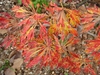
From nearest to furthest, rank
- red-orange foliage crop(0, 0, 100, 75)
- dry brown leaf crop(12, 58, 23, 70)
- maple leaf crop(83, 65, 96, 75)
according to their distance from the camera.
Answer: red-orange foliage crop(0, 0, 100, 75)
maple leaf crop(83, 65, 96, 75)
dry brown leaf crop(12, 58, 23, 70)

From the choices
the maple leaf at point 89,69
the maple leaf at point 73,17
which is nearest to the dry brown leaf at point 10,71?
the maple leaf at point 89,69

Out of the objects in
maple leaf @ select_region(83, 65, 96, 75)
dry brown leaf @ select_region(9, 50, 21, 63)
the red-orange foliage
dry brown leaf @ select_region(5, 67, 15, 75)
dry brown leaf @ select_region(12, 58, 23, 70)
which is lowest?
dry brown leaf @ select_region(5, 67, 15, 75)

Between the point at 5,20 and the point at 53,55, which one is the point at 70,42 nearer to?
the point at 53,55

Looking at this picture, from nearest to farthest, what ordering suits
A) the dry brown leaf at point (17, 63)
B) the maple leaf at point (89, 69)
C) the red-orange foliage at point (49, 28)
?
the red-orange foliage at point (49, 28), the maple leaf at point (89, 69), the dry brown leaf at point (17, 63)

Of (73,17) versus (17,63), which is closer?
(73,17)

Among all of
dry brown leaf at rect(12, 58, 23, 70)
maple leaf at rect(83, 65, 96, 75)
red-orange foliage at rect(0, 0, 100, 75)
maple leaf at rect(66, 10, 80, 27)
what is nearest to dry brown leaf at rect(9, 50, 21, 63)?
dry brown leaf at rect(12, 58, 23, 70)

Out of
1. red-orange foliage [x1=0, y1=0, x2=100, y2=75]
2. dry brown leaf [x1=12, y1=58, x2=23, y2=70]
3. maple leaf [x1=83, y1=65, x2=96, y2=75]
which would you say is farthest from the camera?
dry brown leaf [x1=12, y1=58, x2=23, y2=70]

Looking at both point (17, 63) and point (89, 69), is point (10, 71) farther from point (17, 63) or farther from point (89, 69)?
point (89, 69)

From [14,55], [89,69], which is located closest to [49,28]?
[89,69]

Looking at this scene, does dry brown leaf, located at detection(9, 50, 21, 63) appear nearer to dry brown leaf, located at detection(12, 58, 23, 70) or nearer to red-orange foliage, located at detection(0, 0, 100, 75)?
dry brown leaf, located at detection(12, 58, 23, 70)

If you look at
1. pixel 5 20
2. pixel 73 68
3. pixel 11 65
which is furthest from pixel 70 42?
pixel 11 65

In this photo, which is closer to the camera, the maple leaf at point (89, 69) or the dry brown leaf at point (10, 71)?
the maple leaf at point (89, 69)

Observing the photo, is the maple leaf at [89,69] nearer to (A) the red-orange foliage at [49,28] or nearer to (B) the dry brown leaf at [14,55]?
(A) the red-orange foliage at [49,28]
